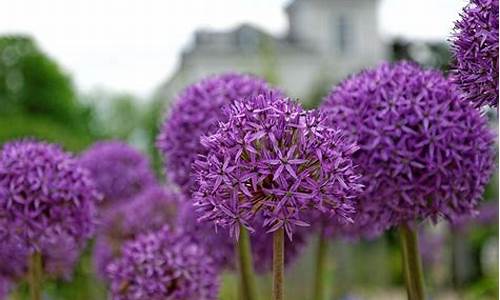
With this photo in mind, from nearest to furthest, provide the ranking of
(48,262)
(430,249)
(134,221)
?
(48,262), (134,221), (430,249)

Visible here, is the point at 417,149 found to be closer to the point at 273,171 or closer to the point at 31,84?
the point at 273,171

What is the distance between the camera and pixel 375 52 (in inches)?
985

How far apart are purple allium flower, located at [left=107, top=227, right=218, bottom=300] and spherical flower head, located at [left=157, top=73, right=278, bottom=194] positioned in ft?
0.66

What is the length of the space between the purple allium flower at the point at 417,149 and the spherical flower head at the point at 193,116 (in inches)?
18.3

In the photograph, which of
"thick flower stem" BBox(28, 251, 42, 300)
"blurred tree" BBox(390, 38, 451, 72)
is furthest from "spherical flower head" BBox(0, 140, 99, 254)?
"blurred tree" BBox(390, 38, 451, 72)

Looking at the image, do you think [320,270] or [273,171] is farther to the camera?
[320,270]

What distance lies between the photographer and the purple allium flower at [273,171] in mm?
1691

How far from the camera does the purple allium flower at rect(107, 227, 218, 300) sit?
2635mm

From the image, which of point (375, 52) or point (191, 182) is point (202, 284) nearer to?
point (191, 182)

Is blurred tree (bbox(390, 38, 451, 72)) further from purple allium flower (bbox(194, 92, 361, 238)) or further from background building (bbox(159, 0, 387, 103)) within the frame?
purple allium flower (bbox(194, 92, 361, 238))

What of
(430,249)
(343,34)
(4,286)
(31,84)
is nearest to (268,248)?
(4,286)

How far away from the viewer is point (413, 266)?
2.40 meters

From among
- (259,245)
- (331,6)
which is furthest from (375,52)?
(259,245)

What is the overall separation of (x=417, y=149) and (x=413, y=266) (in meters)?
0.35
